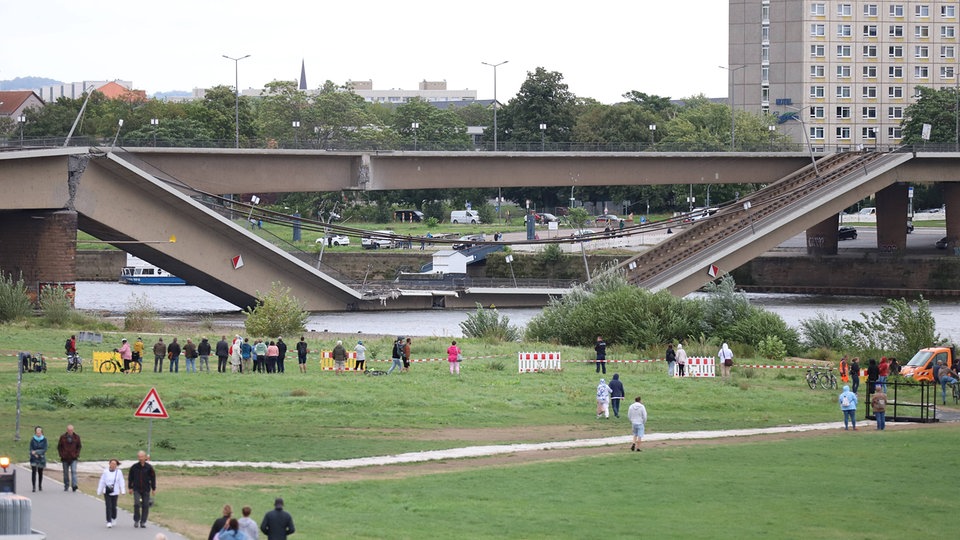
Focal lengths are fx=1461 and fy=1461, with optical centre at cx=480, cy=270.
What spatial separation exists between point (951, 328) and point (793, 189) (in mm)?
17509

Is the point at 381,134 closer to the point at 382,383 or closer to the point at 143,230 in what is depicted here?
the point at 143,230

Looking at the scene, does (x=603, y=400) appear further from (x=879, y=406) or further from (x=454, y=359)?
(x=454, y=359)

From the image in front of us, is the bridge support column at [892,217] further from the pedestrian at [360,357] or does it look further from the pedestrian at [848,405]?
the pedestrian at [848,405]

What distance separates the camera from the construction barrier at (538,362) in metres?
49.8

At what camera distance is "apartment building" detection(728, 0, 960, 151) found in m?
149

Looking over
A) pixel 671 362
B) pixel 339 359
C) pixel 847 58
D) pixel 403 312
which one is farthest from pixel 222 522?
pixel 847 58

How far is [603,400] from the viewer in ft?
131

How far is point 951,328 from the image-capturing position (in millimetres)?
77500

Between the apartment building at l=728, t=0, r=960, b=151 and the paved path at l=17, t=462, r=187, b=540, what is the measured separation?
127429 mm

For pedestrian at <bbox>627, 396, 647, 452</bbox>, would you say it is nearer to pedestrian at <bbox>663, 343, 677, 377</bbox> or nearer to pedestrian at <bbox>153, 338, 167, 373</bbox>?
pedestrian at <bbox>663, 343, 677, 377</bbox>

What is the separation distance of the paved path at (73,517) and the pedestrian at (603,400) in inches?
613

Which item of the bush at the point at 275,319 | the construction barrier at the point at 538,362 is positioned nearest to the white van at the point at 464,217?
the bush at the point at 275,319

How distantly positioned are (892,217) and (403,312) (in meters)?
38.3

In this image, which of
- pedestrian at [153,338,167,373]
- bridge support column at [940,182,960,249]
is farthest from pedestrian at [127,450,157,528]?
bridge support column at [940,182,960,249]
